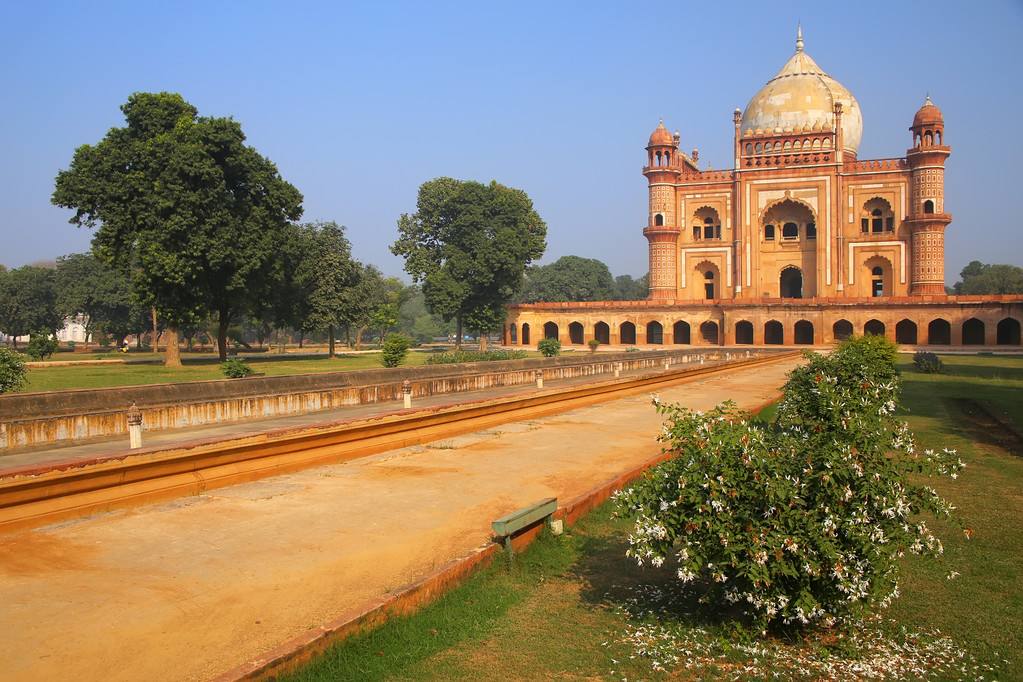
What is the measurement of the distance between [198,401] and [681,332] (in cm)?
5306

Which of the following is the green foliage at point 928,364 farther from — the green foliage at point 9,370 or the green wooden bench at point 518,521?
the green foliage at point 9,370

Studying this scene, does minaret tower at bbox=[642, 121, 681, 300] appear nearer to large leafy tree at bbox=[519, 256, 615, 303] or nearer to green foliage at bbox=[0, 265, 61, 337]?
large leafy tree at bbox=[519, 256, 615, 303]

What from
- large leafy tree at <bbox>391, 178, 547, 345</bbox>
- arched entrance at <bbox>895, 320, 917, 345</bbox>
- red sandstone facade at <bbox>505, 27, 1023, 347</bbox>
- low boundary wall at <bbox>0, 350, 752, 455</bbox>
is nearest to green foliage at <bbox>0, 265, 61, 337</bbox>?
large leafy tree at <bbox>391, 178, 547, 345</bbox>

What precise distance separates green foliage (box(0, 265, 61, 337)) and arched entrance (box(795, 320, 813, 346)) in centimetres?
6196

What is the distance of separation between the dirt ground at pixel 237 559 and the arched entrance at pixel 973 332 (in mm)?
52746

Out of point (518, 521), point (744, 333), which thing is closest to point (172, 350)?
point (518, 521)

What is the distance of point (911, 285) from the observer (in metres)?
60.2

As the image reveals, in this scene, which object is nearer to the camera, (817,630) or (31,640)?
(31,640)

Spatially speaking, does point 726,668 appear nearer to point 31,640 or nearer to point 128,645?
point 128,645

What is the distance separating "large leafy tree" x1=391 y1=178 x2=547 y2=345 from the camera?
57312 millimetres

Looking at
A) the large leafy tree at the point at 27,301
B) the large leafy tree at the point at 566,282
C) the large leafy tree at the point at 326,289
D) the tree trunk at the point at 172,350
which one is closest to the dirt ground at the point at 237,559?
the tree trunk at the point at 172,350

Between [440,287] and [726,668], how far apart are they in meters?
53.5

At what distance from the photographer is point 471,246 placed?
2280 inches

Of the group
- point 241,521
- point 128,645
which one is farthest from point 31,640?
point 241,521
